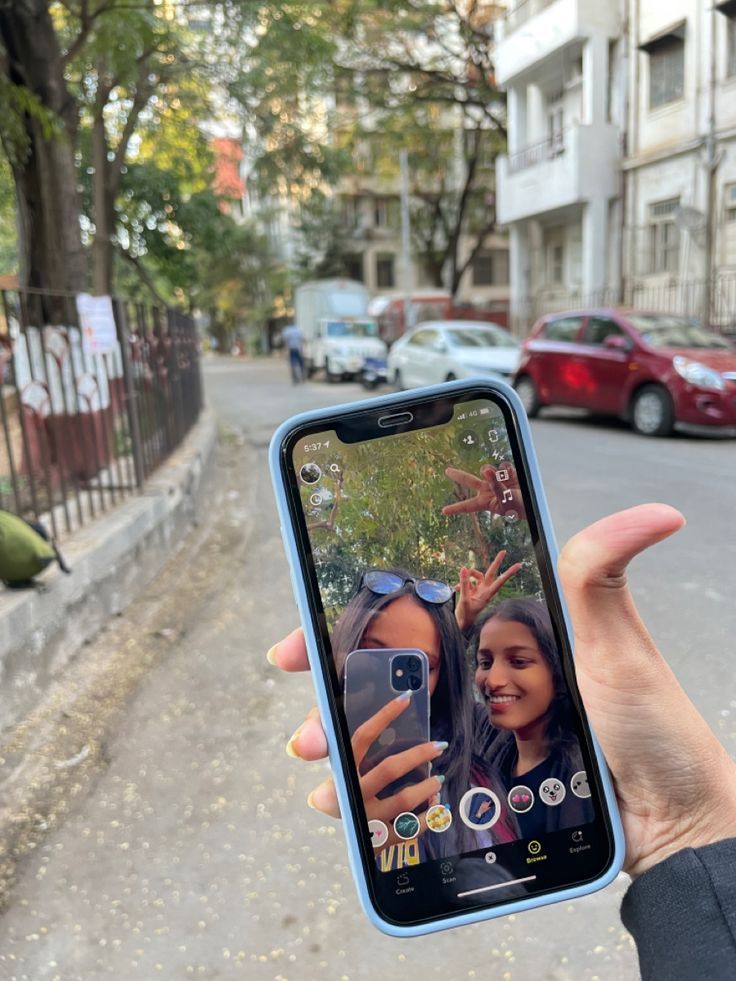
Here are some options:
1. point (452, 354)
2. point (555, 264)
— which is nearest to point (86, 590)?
point (452, 354)

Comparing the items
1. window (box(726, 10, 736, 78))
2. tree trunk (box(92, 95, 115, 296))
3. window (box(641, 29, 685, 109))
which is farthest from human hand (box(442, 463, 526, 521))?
window (box(641, 29, 685, 109))

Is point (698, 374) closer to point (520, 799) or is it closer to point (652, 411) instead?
point (652, 411)

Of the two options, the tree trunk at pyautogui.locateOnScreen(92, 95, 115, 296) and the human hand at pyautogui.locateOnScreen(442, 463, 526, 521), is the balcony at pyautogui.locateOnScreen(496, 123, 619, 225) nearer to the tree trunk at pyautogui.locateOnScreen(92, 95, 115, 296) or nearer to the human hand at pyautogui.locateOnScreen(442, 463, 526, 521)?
the tree trunk at pyautogui.locateOnScreen(92, 95, 115, 296)

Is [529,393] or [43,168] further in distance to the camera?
[529,393]

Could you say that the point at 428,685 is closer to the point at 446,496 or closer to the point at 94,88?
the point at 446,496

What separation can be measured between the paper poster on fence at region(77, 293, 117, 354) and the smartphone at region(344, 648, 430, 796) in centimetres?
451

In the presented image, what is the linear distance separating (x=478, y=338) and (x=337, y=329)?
998 centimetres

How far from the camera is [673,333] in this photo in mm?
9852

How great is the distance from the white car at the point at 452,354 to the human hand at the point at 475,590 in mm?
11253

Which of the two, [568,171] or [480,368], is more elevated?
[568,171]

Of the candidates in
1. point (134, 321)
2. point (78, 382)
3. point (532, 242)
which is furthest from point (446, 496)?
point (532, 242)

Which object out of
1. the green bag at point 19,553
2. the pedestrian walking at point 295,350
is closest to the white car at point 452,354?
the pedestrian walking at point 295,350

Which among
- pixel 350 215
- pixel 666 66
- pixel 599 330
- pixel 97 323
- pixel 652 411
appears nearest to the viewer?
pixel 97 323

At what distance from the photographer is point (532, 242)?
72.8 ft
